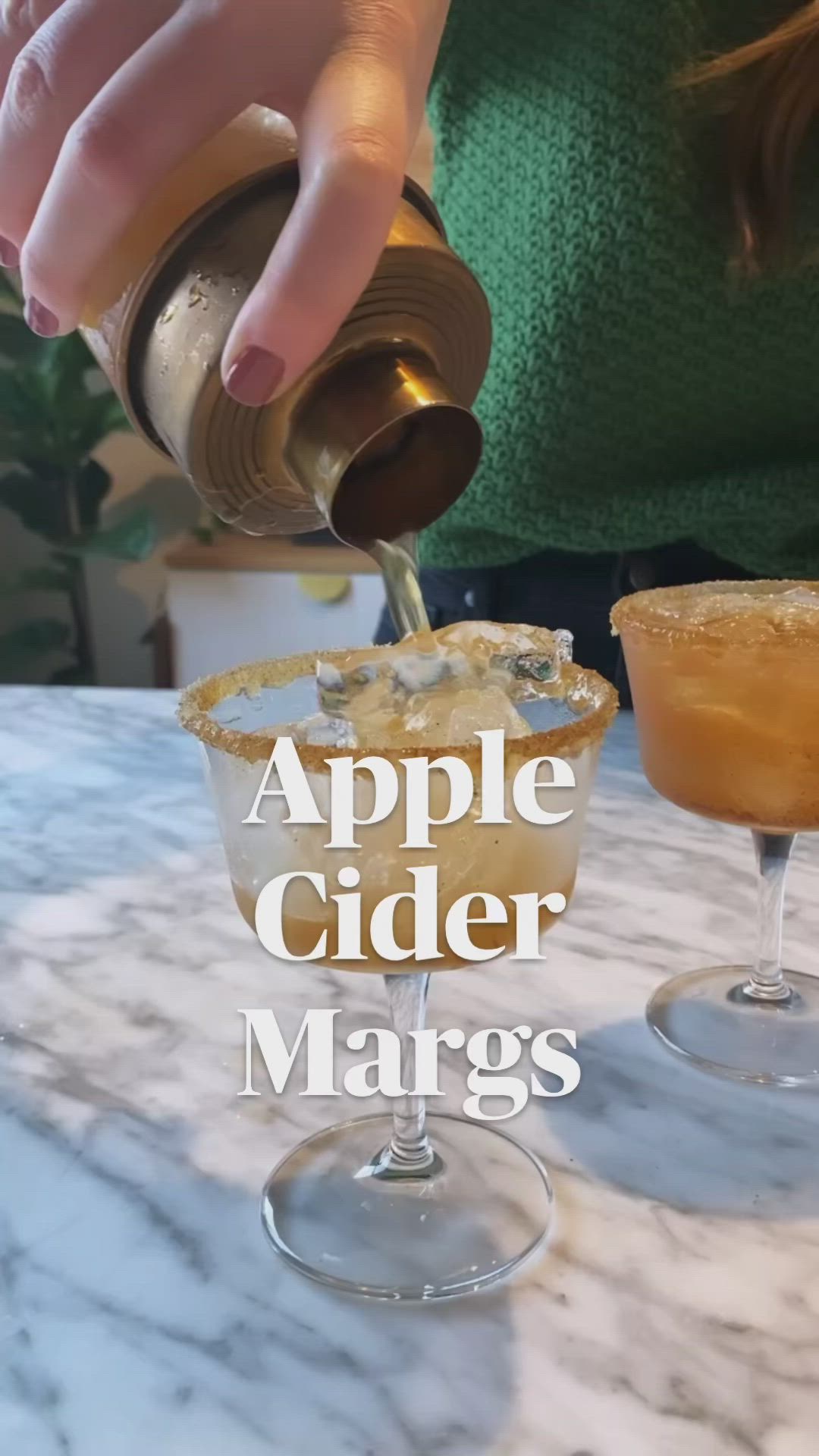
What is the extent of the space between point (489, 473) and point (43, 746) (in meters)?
0.47

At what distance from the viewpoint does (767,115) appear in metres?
0.84

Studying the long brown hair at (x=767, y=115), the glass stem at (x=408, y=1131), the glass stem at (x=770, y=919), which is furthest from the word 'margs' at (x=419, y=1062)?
the long brown hair at (x=767, y=115)

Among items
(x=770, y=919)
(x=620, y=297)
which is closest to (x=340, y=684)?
(x=770, y=919)

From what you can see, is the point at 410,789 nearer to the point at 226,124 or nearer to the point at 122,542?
the point at 226,124

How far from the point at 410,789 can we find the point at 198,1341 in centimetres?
21

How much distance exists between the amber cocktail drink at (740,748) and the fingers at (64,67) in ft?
1.17

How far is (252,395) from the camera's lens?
0.46 m

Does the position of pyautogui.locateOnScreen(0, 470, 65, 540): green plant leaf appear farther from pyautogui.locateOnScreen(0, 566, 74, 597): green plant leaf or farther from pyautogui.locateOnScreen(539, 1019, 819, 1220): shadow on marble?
pyautogui.locateOnScreen(539, 1019, 819, 1220): shadow on marble

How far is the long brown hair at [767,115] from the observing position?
2.62 ft

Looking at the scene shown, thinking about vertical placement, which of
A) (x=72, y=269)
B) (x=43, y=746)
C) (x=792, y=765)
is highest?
(x=72, y=269)

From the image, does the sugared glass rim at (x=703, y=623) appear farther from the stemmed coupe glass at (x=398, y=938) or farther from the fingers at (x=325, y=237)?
the fingers at (x=325, y=237)

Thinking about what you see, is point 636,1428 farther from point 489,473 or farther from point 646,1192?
point 489,473

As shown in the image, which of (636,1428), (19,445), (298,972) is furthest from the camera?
(19,445)

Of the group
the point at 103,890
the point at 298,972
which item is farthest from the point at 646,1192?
the point at 103,890
